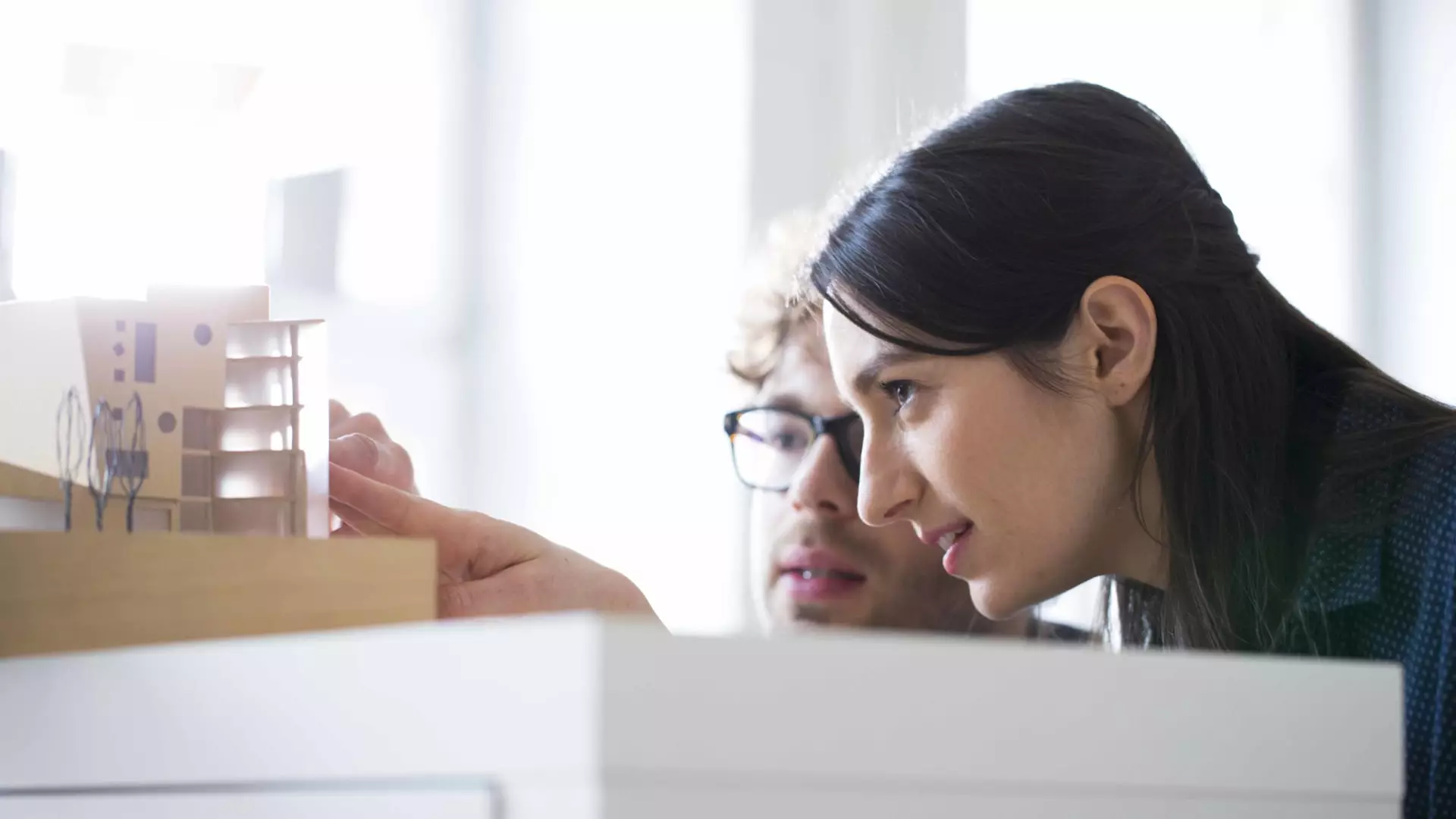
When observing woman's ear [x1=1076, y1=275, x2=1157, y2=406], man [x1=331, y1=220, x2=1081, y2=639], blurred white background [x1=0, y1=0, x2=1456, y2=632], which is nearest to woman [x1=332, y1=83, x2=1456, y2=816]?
woman's ear [x1=1076, y1=275, x2=1157, y2=406]

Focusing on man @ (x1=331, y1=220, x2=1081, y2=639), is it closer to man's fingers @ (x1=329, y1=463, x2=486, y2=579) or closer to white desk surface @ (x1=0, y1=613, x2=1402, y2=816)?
man's fingers @ (x1=329, y1=463, x2=486, y2=579)

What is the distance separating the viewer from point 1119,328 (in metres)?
1.26

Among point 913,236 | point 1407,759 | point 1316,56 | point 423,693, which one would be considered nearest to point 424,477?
point 913,236

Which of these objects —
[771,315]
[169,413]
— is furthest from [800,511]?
[169,413]

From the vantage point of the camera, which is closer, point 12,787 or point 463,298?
point 12,787

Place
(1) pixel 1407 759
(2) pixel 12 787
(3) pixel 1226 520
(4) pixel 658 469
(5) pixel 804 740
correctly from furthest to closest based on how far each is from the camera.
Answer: (4) pixel 658 469, (3) pixel 1226 520, (1) pixel 1407 759, (2) pixel 12 787, (5) pixel 804 740

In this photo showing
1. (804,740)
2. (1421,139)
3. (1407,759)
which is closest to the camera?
(804,740)

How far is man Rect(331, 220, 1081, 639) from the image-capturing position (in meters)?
1.33

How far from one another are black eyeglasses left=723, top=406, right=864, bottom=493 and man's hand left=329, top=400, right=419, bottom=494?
0.51 meters

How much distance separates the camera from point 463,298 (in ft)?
6.96

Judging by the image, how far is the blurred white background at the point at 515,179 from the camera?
6.23ft

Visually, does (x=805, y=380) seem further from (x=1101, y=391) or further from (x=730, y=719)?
(x=730, y=719)

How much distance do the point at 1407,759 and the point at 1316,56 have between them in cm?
222

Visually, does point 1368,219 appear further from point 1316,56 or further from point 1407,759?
point 1407,759
